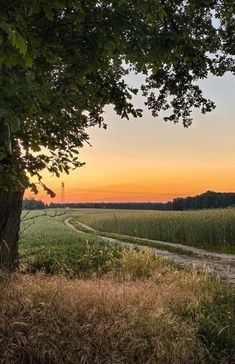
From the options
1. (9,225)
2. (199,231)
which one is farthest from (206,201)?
(9,225)

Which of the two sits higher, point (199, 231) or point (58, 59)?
point (58, 59)

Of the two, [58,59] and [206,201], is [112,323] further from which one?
[206,201]

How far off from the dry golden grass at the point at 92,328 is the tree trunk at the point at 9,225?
1645 millimetres

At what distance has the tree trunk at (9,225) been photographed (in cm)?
850

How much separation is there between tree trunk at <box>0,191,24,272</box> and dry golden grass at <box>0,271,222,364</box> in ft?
5.40

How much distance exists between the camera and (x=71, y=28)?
645 cm

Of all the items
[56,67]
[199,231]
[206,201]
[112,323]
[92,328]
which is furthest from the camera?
[206,201]

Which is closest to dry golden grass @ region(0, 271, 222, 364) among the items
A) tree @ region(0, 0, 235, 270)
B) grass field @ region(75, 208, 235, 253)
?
tree @ region(0, 0, 235, 270)

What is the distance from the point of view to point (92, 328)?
19.0 feet

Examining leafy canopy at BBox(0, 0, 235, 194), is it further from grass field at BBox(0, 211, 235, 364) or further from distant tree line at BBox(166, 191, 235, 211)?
distant tree line at BBox(166, 191, 235, 211)

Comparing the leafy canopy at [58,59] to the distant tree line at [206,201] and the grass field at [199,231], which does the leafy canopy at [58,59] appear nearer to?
the grass field at [199,231]

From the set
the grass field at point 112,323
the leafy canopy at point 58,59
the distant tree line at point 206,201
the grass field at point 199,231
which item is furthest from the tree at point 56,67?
the distant tree line at point 206,201

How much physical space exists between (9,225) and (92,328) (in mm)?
3413

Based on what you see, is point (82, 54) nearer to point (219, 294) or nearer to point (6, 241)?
point (6, 241)
